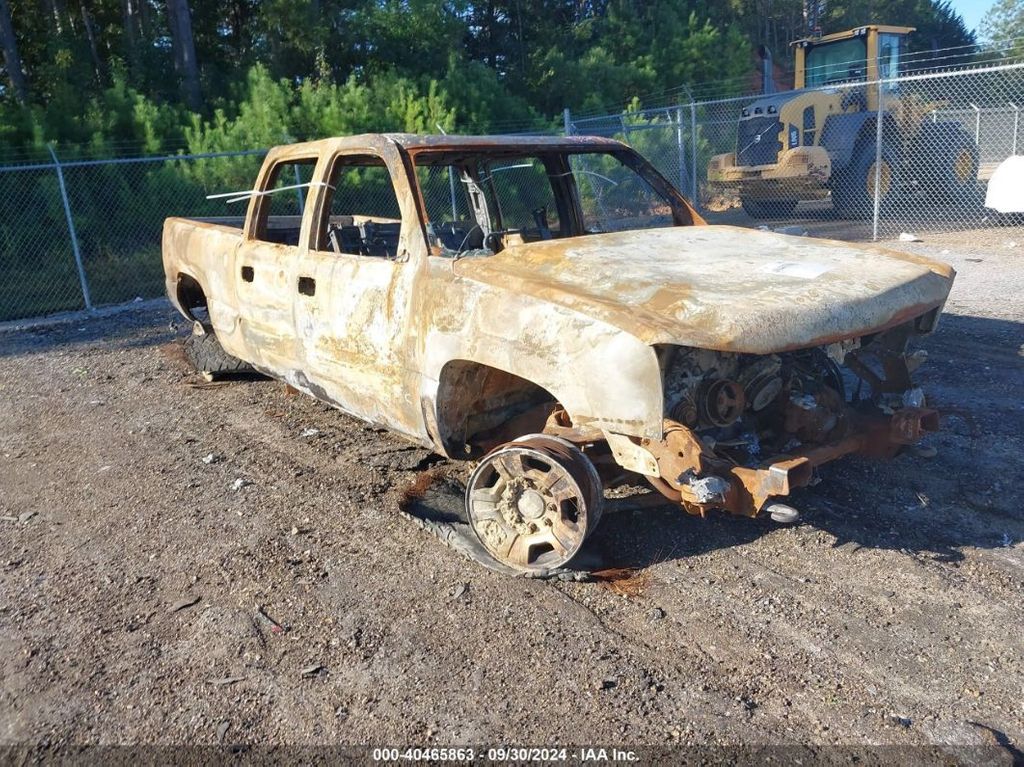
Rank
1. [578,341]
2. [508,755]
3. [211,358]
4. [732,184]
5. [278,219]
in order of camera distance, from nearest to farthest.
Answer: [508,755] → [578,341] → [211,358] → [278,219] → [732,184]

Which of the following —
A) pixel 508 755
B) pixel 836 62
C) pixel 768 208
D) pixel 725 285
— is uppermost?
pixel 836 62

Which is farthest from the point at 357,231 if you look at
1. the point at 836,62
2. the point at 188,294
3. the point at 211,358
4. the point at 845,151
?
the point at 836,62

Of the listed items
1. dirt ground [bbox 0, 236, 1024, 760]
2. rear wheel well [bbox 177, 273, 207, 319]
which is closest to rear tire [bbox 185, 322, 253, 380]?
rear wheel well [bbox 177, 273, 207, 319]

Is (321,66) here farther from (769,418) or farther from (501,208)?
(769,418)

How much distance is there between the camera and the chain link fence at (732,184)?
1175cm

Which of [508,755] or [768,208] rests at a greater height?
[768,208]

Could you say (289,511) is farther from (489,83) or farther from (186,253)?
(489,83)

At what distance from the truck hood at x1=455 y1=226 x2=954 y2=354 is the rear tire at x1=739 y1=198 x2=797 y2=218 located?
12.2 m

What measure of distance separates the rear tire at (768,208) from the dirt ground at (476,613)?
11.3 metres

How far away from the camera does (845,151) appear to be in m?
14.6

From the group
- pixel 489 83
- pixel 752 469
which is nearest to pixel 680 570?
pixel 752 469

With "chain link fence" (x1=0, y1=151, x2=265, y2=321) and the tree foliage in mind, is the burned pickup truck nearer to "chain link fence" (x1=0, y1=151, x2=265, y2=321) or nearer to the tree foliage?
"chain link fence" (x1=0, y1=151, x2=265, y2=321)

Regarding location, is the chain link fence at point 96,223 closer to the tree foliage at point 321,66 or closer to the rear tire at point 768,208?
→ the tree foliage at point 321,66

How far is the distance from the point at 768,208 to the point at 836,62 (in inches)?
139
